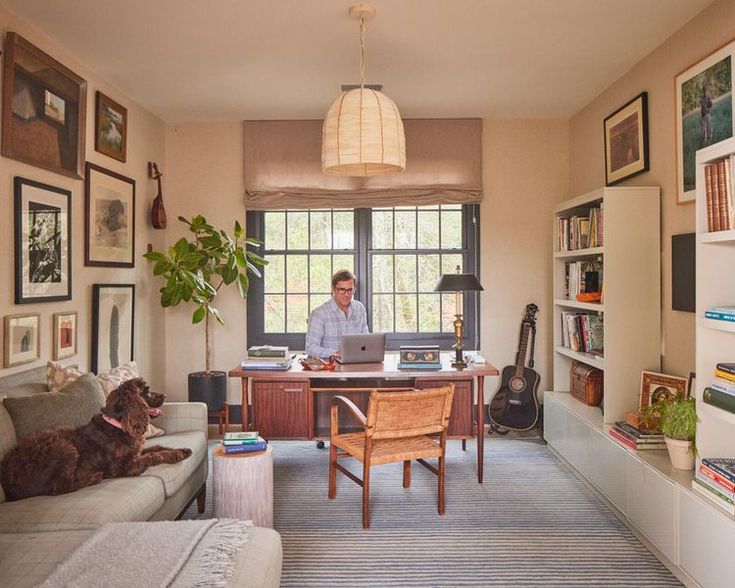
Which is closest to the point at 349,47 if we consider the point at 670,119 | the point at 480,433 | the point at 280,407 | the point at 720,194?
the point at 670,119

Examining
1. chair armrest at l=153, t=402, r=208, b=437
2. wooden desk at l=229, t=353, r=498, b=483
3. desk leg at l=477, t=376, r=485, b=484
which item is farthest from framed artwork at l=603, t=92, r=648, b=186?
chair armrest at l=153, t=402, r=208, b=437

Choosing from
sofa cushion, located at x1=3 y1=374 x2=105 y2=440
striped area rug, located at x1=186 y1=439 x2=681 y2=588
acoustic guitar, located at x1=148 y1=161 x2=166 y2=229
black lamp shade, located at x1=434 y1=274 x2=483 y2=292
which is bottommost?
striped area rug, located at x1=186 y1=439 x2=681 y2=588

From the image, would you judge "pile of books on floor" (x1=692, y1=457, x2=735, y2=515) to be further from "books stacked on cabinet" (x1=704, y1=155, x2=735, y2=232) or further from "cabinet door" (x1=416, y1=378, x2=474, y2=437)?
"cabinet door" (x1=416, y1=378, x2=474, y2=437)

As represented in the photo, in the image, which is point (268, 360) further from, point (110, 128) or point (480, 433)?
point (110, 128)

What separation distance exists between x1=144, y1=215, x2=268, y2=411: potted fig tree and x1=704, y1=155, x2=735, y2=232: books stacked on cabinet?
3.51 metres

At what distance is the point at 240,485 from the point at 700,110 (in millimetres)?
3243

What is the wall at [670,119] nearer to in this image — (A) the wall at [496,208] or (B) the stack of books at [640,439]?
(B) the stack of books at [640,439]

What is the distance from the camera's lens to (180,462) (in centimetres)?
322

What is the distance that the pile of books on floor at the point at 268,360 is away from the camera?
4.17 m

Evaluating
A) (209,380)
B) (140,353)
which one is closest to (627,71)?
(209,380)

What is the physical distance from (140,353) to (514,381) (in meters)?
3.31

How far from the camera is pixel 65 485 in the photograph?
106 inches

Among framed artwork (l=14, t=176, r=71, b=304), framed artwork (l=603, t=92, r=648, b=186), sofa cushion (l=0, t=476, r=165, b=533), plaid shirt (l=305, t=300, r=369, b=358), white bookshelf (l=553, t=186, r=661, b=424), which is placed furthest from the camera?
plaid shirt (l=305, t=300, r=369, b=358)

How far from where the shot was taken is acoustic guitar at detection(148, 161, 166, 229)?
5.26 m
